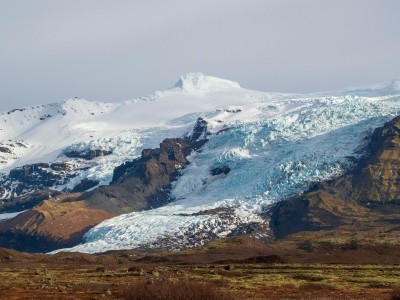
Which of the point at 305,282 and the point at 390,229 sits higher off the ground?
the point at 305,282

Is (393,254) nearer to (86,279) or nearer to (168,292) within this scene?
(86,279)

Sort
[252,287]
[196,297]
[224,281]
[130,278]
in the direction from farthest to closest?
1. [130,278]
2. [224,281]
3. [252,287]
4. [196,297]

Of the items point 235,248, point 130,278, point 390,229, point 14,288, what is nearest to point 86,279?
point 130,278

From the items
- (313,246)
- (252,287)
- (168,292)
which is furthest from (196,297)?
(313,246)

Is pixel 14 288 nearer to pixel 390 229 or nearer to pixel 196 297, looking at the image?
pixel 196 297

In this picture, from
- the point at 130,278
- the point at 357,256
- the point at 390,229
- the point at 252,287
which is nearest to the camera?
the point at 252,287

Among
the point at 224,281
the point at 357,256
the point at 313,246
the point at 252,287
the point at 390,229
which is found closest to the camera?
the point at 252,287

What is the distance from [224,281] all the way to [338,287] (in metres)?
11.9

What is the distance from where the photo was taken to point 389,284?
7712cm

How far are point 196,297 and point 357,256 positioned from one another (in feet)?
286

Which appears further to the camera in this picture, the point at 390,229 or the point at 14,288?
the point at 390,229

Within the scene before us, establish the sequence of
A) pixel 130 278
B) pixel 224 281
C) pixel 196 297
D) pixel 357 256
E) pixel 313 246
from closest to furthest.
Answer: pixel 196 297, pixel 224 281, pixel 130 278, pixel 357 256, pixel 313 246

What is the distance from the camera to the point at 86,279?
9056 centimetres

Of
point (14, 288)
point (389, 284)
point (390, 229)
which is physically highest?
point (14, 288)
